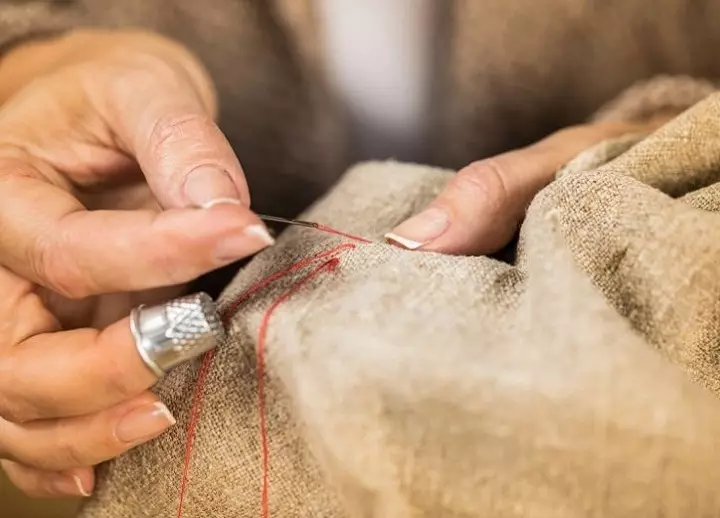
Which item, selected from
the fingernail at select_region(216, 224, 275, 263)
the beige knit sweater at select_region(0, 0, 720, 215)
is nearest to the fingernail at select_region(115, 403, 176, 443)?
the fingernail at select_region(216, 224, 275, 263)

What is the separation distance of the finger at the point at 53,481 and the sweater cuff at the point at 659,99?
1.78 feet

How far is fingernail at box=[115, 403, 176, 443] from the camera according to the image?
0.43 m

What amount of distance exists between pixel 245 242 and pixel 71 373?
0.44 feet

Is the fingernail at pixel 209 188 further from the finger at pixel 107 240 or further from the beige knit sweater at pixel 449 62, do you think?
the beige knit sweater at pixel 449 62

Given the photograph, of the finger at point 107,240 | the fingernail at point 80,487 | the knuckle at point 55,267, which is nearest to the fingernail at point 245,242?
the finger at point 107,240

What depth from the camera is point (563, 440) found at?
1.16 ft

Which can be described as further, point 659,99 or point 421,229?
point 659,99

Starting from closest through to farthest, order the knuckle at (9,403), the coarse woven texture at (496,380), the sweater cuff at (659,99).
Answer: the coarse woven texture at (496,380) < the knuckle at (9,403) < the sweater cuff at (659,99)

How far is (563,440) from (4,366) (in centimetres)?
34

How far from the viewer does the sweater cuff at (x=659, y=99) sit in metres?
0.66

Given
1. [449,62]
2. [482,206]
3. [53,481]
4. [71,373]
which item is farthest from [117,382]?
[449,62]

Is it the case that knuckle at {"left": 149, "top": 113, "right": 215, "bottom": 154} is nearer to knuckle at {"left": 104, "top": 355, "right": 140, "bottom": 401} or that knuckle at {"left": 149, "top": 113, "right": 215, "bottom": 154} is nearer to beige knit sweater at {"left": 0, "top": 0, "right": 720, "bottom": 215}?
knuckle at {"left": 104, "top": 355, "right": 140, "bottom": 401}

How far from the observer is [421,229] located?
0.47 meters

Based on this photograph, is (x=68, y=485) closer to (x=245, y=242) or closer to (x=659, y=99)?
(x=245, y=242)
